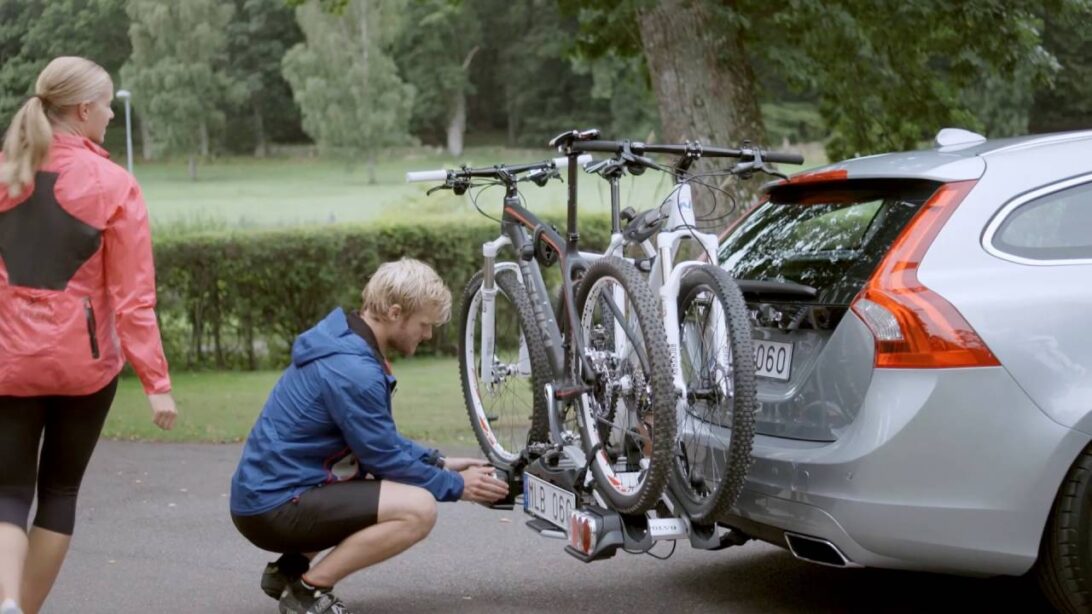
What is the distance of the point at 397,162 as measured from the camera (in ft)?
65.3

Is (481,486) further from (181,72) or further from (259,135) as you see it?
(259,135)

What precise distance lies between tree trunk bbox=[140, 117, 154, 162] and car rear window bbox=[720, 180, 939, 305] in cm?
1045

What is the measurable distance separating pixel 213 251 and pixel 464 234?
307 cm

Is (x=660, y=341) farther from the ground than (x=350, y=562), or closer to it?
farther from the ground

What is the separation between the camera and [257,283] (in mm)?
15445

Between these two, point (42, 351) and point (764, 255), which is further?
point (764, 255)

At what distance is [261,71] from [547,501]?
1358 cm

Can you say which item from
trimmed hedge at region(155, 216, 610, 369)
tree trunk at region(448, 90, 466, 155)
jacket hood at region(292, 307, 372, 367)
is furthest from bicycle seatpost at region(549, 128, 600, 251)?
tree trunk at region(448, 90, 466, 155)

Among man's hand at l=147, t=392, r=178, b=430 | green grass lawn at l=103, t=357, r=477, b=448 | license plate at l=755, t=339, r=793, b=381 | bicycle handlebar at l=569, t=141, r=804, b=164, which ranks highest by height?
bicycle handlebar at l=569, t=141, r=804, b=164

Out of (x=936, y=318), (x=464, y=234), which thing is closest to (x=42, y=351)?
(x=936, y=318)

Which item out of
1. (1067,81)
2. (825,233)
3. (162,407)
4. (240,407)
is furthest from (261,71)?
(162,407)

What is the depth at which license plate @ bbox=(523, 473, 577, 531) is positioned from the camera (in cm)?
520

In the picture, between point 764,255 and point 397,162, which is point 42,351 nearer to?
point 764,255

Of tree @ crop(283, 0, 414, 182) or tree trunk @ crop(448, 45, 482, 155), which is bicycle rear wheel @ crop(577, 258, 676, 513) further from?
tree trunk @ crop(448, 45, 482, 155)
